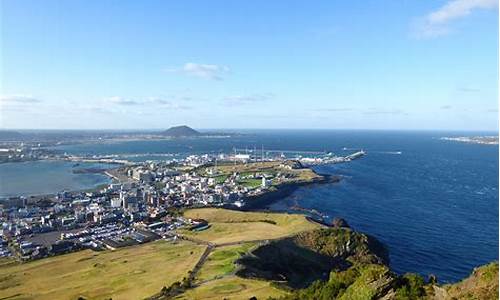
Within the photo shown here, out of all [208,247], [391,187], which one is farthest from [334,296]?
[391,187]

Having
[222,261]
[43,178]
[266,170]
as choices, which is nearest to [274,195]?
[266,170]

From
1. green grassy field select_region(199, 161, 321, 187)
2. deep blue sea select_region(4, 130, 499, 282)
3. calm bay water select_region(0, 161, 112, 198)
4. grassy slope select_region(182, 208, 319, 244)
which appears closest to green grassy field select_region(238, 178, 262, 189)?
green grassy field select_region(199, 161, 321, 187)

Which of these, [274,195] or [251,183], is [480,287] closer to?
[274,195]

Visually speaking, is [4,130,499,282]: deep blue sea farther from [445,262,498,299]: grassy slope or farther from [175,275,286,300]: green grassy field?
[445,262,498,299]: grassy slope

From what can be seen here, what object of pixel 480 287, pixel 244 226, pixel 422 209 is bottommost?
pixel 244 226

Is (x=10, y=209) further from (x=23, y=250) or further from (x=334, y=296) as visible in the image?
(x=334, y=296)

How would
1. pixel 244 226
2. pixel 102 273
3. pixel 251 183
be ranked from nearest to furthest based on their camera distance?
1. pixel 102 273
2. pixel 244 226
3. pixel 251 183

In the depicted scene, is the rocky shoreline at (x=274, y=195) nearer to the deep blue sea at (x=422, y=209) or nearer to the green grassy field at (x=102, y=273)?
the deep blue sea at (x=422, y=209)
